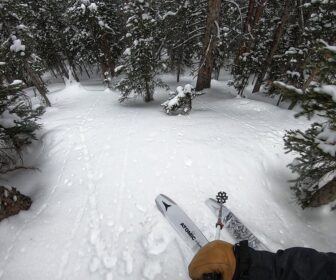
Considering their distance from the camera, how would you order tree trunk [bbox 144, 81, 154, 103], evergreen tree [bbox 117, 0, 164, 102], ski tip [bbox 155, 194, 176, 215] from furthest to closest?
1. tree trunk [bbox 144, 81, 154, 103]
2. evergreen tree [bbox 117, 0, 164, 102]
3. ski tip [bbox 155, 194, 176, 215]

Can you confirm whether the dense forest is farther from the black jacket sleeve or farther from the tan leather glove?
the tan leather glove

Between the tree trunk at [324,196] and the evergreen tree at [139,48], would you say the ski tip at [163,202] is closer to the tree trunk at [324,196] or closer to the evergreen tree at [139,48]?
the tree trunk at [324,196]

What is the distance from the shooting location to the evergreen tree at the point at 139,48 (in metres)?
11.9

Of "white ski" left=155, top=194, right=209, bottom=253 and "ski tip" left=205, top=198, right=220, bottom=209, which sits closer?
"white ski" left=155, top=194, right=209, bottom=253

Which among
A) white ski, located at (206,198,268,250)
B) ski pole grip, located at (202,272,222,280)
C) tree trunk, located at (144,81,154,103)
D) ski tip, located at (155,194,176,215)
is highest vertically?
ski pole grip, located at (202,272,222,280)

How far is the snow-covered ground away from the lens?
181 inches

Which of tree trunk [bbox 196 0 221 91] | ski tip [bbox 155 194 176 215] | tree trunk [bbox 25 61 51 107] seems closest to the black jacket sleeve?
ski tip [bbox 155 194 176 215]

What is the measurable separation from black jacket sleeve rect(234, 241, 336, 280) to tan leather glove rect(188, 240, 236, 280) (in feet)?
0.28

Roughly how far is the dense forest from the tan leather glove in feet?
9.94

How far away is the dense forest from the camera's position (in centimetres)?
516

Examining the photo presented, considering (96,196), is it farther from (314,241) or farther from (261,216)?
(314,241)

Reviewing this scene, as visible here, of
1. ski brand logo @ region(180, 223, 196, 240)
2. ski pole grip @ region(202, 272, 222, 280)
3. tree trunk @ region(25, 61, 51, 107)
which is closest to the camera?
ski pole grip @ region(202, 272, 222, 280)

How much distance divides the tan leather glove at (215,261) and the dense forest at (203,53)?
9.94 feet

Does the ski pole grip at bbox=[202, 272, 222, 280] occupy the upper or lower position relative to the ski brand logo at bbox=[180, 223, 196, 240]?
upper
